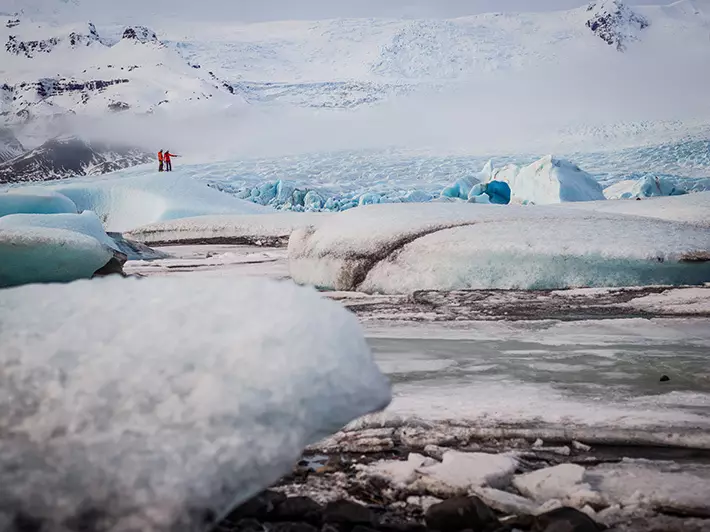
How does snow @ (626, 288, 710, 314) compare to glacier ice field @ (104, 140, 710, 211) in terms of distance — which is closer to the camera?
snow @ (626, 288, 710, 314)

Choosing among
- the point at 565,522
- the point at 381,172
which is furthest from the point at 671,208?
the point at 381,172

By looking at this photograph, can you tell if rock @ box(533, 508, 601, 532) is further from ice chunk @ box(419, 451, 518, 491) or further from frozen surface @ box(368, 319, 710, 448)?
frozen surface @ box(368, 319, 710, 448)

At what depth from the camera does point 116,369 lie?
3.07 ft

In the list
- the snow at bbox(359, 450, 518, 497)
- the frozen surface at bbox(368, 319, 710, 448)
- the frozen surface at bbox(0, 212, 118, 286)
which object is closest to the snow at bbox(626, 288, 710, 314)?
the frozen surface at bbox(368, 319, 710, 448)

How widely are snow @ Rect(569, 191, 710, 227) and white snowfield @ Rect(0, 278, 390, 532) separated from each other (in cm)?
265

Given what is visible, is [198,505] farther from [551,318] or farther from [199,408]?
[551,318]

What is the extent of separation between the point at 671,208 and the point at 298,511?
11.0ft

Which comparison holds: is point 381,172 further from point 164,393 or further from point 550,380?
point 164,393

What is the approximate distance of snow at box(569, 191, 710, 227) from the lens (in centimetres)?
343

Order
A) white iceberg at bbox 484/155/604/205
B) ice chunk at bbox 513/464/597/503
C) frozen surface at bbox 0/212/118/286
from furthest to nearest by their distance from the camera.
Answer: white iceberg at bbox 484/155/604/205 → frozen surface at bbox 0/212/118/286 → ice chunk at bbox 513/464/597/503

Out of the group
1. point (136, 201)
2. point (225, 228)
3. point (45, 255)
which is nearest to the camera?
point (45, 255)

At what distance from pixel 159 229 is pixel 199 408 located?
6462mm

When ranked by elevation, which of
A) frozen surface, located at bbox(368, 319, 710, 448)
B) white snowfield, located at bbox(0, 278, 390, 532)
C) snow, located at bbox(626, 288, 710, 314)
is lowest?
snow, located at bbox(626, 288, 710, 314)

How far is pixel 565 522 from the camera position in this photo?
716mm
